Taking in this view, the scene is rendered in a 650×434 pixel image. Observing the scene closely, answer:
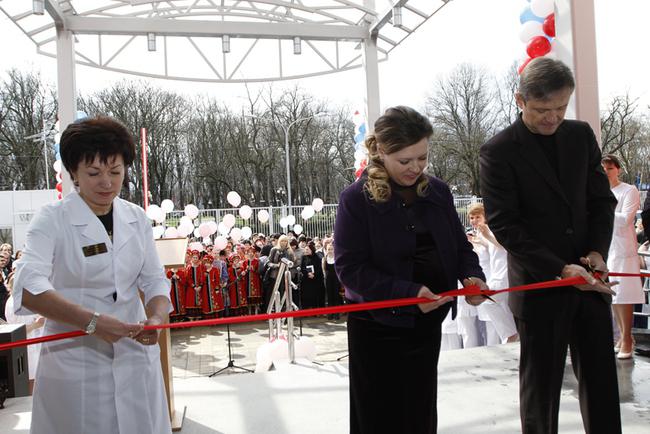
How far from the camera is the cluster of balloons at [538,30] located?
Answer: 454 centimetres

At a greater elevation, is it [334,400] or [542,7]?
[542,7]

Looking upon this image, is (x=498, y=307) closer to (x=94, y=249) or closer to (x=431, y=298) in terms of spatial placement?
(x=431, y=298)

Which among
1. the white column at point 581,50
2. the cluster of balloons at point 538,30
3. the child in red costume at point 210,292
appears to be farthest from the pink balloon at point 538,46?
the child in red costume at point 210,292

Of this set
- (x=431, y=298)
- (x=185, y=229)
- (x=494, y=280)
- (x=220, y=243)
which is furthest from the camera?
(x=220, y=243)

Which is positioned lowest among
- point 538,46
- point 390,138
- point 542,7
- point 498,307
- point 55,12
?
point 498,307

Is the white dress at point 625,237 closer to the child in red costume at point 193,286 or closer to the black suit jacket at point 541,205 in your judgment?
the black suit jacket at point 541,205

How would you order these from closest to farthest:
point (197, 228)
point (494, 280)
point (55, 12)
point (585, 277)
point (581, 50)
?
A: 1. point (585, 277)
2. point (581, 50)
3. point (55, 12)
4. point (494, 280)
5. point (197, 228)

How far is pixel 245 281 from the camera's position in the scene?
13289mm

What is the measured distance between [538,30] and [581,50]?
1.66 feet

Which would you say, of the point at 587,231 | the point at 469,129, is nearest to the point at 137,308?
the point at 587,231

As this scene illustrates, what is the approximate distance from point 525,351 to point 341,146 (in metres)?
40.4

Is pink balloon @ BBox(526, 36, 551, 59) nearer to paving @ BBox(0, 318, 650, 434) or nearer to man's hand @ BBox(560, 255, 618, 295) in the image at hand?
paving @ BBox(0, 318, 650, 434)

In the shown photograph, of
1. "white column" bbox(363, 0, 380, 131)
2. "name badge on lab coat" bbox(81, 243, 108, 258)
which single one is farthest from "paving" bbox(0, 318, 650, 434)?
"white column" bbox(363, 0, 380, 131)

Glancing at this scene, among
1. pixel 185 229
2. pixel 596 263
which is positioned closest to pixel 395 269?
pixel 596 263
